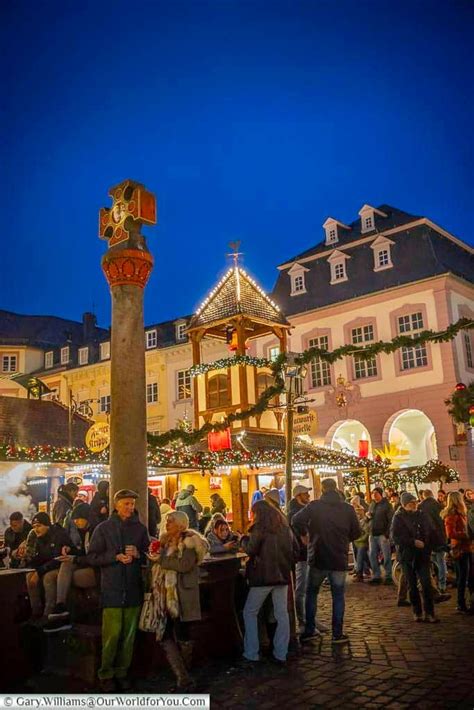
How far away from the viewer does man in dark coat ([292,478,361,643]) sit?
7992 millimetres

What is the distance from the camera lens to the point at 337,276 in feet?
108

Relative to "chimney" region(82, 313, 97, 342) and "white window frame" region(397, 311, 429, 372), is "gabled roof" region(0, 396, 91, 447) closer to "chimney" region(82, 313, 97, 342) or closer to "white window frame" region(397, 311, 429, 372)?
"white window frame" region(397, 311, 429, 372)

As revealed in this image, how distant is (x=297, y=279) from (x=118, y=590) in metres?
Answer: 29.1

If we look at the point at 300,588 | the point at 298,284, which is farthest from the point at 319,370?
the point at 300,588

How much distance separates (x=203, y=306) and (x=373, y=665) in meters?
17.6

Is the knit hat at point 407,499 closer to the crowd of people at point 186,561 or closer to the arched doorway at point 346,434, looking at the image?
the crowd of people at point 186,561

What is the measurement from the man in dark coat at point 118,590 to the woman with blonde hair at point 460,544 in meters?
5.39

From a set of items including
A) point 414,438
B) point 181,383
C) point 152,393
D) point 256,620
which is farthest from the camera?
point 152,393

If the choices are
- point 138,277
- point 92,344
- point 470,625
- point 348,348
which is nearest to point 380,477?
point 348,348

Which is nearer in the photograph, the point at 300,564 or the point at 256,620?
the point at 256,620

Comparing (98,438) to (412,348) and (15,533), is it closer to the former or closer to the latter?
(15,533)

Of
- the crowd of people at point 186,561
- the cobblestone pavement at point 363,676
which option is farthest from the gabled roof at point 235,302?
the cobblestone pavement at point 363,676

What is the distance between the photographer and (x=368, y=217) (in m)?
33.0

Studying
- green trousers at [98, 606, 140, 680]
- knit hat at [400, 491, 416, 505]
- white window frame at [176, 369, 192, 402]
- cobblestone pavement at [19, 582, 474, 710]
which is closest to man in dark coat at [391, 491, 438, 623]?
knit hat at [400, 491, 416, 505]
